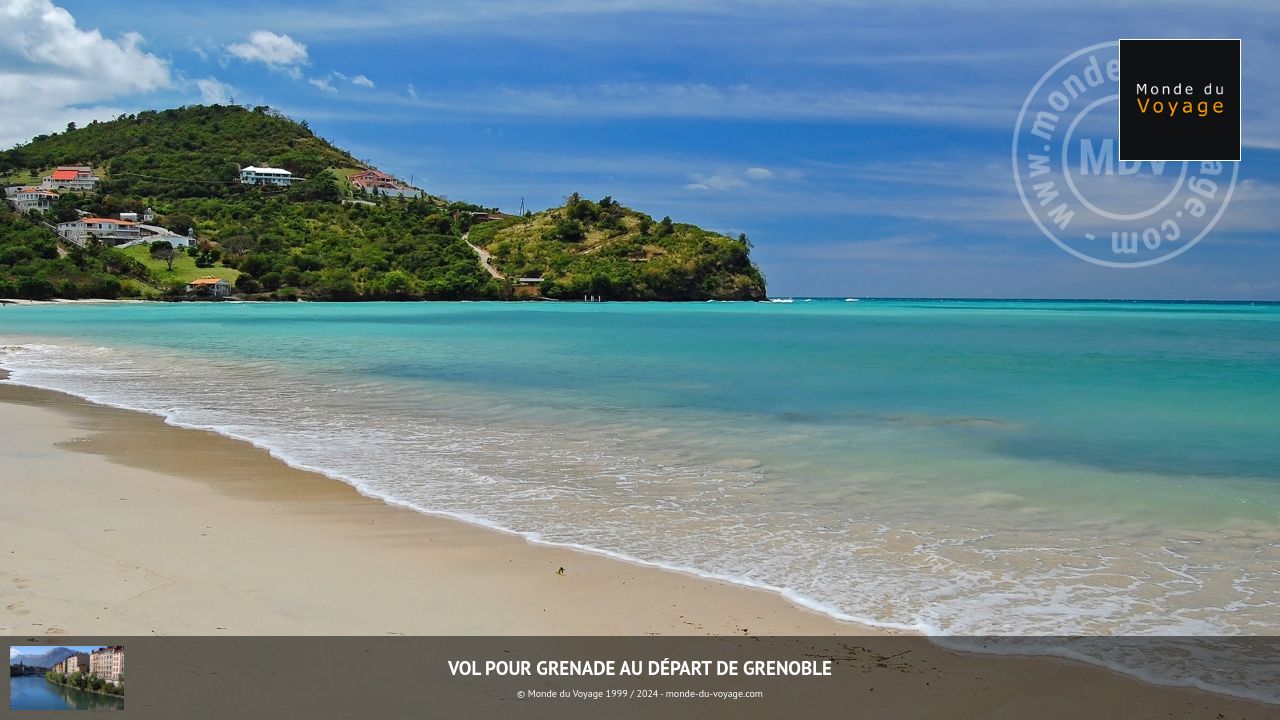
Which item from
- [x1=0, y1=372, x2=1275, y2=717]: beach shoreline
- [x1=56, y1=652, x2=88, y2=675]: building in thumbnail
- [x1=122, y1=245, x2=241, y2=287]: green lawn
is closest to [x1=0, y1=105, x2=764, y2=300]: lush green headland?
[x1=122, y1=245, x2=241, y2=287]: green lawn

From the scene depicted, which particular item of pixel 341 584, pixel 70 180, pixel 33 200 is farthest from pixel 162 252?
pixel 341 584

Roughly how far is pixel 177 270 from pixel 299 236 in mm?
17085

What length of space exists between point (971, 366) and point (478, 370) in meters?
12.9

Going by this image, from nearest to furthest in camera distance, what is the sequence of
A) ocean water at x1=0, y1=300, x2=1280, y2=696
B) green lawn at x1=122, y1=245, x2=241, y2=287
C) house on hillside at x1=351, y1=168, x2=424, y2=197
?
ocean water at x1=0, y1=300, x2=1280, y2=696
green lawn at x1=122, y1=245, x2=241, y2=287
house on hillside at x1=351, y1=168, x2=424, y2=197

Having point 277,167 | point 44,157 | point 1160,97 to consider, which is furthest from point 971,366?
point 44,157

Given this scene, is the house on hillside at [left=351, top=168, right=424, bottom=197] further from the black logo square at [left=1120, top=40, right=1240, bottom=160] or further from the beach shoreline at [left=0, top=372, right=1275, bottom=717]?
the beach shoreline at [left=0, top=372, right=1275, bottom=717]

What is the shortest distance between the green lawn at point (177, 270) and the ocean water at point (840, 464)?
66143 mm

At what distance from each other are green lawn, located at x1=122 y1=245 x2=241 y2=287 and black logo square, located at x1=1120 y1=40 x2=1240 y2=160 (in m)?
83.9

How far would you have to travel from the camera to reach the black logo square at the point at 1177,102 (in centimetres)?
1366

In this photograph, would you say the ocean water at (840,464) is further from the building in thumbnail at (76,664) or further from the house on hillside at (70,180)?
the house on hillside at (70,180)

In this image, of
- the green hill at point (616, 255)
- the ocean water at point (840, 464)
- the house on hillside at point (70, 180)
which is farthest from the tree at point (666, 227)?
the ocean water at point (840, 464)

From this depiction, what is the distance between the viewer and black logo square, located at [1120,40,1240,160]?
44.8ft

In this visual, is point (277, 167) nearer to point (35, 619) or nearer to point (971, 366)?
point (971, 366)

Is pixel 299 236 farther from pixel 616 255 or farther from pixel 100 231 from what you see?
pixel 616 255
